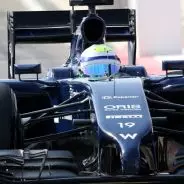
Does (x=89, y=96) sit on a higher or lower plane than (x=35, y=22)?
lower

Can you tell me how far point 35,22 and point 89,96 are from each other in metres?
2.46

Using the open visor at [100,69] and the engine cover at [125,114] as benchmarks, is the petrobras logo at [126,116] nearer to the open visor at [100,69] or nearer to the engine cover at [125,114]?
the engine cover at [125,114]

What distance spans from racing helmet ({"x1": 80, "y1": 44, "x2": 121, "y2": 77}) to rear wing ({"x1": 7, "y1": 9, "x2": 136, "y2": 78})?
1.39 metres

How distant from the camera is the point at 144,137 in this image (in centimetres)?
375

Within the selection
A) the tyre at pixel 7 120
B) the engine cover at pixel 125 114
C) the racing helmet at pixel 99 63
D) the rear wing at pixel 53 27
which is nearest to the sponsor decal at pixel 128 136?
the engine cover at pixel 125 114

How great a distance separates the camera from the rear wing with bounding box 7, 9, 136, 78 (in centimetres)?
659

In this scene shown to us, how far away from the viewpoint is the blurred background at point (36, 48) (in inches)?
590

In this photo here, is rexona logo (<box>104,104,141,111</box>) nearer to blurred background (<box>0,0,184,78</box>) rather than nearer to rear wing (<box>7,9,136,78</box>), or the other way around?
rear wing (<box>7,9,136,78</box>)

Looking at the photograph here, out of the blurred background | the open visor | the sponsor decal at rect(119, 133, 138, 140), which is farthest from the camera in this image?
the blurred background

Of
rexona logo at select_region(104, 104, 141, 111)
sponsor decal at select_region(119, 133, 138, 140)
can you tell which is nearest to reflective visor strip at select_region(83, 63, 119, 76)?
rexona logo at select_region(104, 104, 141, 111)

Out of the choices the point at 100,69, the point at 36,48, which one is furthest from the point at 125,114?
the point at 36,48

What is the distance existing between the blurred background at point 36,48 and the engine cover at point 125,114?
8815 mm

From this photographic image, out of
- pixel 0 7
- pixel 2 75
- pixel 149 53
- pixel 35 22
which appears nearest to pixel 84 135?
pixel 35 22

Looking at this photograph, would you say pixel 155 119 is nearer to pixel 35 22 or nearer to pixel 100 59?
pixel 100 59
